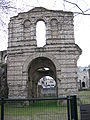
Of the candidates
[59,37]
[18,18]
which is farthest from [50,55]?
[18,18]

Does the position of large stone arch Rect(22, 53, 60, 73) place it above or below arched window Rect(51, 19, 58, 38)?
below

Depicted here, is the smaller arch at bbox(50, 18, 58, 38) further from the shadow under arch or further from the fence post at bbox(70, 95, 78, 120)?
the fence post at bbox(70, 95, 78, 120)

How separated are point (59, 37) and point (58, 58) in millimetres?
2185

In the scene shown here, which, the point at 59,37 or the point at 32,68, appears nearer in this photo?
the point at 59,37

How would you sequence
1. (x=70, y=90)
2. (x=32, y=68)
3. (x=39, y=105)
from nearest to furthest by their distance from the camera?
(x=39, y=105), (x=70, y=90), (x=32, y=68)

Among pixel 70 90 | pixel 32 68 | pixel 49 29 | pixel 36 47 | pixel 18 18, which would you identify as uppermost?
pixel 18 18

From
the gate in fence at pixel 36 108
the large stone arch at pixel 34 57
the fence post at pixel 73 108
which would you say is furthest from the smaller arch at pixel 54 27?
the fence post at pixel 73 108

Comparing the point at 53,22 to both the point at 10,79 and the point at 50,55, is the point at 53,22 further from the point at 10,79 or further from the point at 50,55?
the point at 10,79

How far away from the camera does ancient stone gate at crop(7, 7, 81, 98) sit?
744 inches

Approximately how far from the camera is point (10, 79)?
19.4 metres

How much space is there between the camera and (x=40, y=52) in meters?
19.5

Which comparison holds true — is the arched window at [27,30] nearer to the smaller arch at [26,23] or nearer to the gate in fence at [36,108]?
the smaller arch at [26,23]

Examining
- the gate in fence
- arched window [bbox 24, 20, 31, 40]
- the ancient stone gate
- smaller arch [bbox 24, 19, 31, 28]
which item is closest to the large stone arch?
the ancient stone gate

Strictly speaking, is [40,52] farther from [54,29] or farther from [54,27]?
[54,27]
